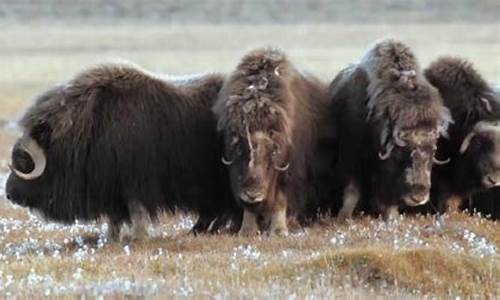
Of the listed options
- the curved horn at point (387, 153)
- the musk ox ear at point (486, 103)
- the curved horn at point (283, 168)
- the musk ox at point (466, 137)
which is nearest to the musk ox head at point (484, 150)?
the musk ox at point (466, 137)

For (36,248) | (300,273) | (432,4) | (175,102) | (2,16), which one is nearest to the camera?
(300,273)

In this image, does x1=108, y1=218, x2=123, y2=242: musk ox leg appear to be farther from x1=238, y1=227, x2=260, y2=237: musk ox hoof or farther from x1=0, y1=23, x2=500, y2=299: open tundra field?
x1=238, y1=227, x2=260, y2=237: musk ox hoof

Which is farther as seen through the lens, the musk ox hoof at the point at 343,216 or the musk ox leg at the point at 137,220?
the musk ox hoof at the point at 343,216

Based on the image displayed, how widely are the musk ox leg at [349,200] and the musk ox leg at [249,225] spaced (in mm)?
1007

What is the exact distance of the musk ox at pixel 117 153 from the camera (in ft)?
35.7

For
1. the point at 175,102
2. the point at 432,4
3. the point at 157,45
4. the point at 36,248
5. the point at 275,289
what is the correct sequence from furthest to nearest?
the point at 432,4
the point at 157,45
the point at 175,102
the point at 36,248
the point at 275,289

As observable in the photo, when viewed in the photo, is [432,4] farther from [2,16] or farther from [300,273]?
[300,273]

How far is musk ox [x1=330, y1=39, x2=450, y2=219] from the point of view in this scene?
11.0 meters

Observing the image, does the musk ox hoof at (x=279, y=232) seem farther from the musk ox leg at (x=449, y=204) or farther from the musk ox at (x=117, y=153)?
the musk ox leg at (x=449, y=204)

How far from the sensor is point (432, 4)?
89500 mm

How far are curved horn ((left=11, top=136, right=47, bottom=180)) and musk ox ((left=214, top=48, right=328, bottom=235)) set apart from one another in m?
1.59

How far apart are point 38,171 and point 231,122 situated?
176cm

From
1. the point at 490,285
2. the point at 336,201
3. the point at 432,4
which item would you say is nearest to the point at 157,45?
the point at 432,4

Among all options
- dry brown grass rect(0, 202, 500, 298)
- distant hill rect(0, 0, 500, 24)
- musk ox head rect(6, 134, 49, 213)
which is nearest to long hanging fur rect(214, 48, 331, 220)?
dry brown grass rect(0, 202, 500, 298)
